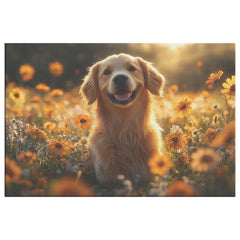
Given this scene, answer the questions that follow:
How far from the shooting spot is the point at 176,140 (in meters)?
3.07

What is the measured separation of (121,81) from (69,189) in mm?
1215

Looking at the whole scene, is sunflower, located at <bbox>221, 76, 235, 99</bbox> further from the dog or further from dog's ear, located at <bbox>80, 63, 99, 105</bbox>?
dog's ear, located at <bbox>80, 63, 99, 105</bbox>

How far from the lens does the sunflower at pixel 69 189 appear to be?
8.45 ft

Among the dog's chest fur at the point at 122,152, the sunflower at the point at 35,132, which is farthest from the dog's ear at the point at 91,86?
the sunflower at the point at 35,132

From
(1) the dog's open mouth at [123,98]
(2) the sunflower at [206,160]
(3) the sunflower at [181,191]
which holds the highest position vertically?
(1) the dog's open mouth at [123,98]

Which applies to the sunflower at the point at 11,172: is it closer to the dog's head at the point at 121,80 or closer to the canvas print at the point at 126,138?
the canvas print at the point at 126,138

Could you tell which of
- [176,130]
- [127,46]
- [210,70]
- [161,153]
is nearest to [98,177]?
[161,153]

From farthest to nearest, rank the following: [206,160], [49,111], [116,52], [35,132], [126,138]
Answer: [49,111]
[116,52]
[35,132]
[126,138]
[206,160]

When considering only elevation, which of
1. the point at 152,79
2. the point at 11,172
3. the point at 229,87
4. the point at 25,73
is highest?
the point at 25,73

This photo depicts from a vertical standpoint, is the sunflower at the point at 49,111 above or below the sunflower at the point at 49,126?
above

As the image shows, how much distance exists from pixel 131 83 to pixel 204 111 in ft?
5.91

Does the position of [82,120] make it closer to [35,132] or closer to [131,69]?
[35,132]

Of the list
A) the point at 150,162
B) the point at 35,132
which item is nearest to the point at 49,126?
the point at 35,132

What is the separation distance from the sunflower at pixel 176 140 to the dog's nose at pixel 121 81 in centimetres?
82
